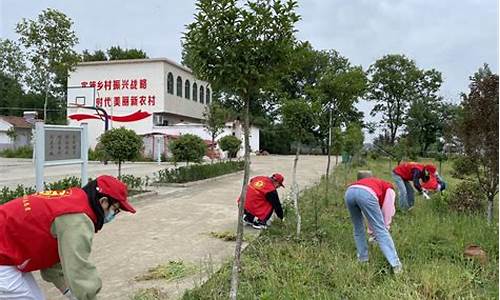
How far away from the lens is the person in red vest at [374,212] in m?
5.20

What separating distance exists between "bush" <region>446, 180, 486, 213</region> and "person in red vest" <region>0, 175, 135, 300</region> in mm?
7692

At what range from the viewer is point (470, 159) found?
841 centimetres

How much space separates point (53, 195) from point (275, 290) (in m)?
2.33

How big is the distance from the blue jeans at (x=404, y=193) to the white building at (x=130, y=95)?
27147 mm

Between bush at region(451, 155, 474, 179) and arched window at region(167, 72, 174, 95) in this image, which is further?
arched window at region(167, 72, 174, 95)

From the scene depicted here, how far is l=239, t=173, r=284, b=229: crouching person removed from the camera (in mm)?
7973

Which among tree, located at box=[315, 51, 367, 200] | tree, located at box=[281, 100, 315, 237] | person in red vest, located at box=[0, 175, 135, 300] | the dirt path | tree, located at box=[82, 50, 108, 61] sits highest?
tree, located at box=[82, 50, 108, 61]

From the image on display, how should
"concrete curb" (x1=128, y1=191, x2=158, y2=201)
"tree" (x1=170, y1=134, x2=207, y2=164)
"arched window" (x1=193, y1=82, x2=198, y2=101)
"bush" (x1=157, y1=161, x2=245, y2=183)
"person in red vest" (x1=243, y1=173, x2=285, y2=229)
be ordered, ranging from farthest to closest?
"arched window" (x1=193, y1=82, x2=198, y2=101) → "tree" (x1=170, y1=134, x2=207, y2=164) → "bush" (x1=157, y1=161, x2=245, y2=183) → "concrete curb" (x1=128, y1=191, x2=158, y2=201) → "person in red vest" (x1=243, y1=173, x2=285, y2=229)

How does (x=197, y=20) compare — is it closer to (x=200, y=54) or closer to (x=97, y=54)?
(x=200, y=54)

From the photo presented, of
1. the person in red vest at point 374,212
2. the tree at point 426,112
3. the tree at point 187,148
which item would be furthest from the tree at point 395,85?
the person in red vest at point 374,212

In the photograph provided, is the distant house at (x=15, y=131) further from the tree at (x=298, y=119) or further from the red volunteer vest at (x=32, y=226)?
the red volunteer vest at (x=32, y=226)

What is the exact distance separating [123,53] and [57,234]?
5096 cm

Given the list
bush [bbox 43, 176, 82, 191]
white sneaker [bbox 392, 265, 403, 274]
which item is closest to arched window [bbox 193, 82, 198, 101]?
bush [bbox 43, 176, 82, 191]

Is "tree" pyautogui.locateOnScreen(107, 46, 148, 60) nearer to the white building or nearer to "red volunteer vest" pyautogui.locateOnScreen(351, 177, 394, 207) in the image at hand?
the white building
